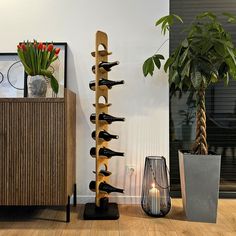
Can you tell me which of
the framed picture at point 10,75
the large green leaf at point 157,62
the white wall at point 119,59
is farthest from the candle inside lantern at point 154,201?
the framed picture at point 10,75

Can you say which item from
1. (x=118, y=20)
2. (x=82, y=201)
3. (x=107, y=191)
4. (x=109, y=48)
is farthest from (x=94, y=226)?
(x=118, y=20)

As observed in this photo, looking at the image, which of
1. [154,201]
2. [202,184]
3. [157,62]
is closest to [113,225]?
[154,201]

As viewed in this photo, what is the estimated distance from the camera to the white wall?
2.25 meters

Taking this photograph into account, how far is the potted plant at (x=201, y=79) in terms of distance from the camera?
1.74m

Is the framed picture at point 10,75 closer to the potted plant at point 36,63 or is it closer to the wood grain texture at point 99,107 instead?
the potted plant at point 36,63

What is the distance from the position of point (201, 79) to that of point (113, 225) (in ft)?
3.87

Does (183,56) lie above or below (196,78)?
above

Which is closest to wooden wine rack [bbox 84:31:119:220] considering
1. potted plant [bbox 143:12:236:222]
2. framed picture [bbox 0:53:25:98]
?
potted plant [bbox 143:12:236:222]

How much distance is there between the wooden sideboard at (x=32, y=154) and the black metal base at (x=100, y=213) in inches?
10.2

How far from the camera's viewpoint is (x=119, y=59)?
7.42ft

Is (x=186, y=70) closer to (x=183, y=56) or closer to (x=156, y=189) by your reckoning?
(x=183, y=56)

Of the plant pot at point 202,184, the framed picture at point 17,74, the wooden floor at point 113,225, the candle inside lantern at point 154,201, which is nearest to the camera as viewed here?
the wooden floor at point 113,225

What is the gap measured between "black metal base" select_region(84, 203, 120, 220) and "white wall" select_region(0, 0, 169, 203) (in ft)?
0.77

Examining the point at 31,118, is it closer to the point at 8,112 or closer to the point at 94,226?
the point at 8,112
